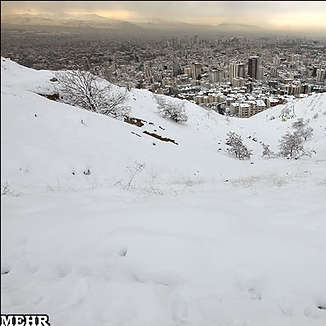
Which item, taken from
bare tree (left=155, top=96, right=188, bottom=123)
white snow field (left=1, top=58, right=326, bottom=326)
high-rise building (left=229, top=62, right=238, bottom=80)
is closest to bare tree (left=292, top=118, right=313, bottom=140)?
bare tree (left=155, top=96, right=188, bottom=123)

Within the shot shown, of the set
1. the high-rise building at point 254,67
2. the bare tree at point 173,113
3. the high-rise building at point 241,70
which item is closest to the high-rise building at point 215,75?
the high-rise building at point 241,70

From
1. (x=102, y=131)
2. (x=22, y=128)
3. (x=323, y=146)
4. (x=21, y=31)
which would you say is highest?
(x=21, y=31)

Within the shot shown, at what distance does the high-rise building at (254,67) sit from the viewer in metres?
28.8

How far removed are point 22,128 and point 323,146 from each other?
15414mm

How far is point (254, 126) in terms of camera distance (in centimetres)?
2372

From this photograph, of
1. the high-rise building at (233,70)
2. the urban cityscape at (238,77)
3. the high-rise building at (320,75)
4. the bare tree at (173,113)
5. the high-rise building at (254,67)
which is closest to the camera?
the bare tree at (173,113)

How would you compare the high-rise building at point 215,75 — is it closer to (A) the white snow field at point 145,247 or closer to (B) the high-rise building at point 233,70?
(B) the high-rise building at point 233,70

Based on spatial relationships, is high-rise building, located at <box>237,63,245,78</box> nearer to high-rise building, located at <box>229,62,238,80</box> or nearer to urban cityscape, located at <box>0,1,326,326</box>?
high-rise building, located at <box>229,62,238,80</box>

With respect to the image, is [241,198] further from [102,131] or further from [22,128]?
[102,131]

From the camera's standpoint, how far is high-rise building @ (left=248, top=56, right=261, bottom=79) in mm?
28823

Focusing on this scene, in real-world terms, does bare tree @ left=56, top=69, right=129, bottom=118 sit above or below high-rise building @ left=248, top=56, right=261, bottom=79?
below

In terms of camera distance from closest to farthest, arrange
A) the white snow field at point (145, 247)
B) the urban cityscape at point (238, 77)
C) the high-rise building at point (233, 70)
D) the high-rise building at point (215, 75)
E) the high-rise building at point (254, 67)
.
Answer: the white snow field at point (145, 247), the urban cityscape at point (238, 77), the high-rise building at point (254, 67), the high-rise building at point (233, 70), the high-rise building at point (215, 75)

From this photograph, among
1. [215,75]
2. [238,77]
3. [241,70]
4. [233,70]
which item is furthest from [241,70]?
[215,75]

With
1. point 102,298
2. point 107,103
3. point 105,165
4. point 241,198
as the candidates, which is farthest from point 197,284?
point 107,103
